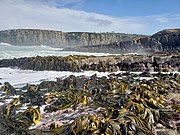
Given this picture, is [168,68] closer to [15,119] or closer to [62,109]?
[62,109]

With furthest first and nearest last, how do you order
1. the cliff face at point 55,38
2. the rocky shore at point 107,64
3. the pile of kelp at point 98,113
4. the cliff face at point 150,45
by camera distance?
1. the cliff face at point 55,38
2. the cliff face at point 150,45
3. the rocky shore at point 107,64
4. the pile of kelp at point 98,113

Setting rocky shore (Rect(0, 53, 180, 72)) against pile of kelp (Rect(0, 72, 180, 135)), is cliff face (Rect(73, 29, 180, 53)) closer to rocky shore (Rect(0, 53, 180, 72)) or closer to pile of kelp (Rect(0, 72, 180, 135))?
rocky shore (Rect(0, 53, 180, 72))

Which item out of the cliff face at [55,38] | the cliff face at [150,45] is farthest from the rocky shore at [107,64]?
the cliff face at [55,38]

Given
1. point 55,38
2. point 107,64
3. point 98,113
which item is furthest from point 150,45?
point 55,38

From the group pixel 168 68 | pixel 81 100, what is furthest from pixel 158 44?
pixel 81 100

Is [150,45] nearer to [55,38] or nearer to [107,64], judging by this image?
[107,64]

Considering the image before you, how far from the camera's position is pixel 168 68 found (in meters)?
12.4

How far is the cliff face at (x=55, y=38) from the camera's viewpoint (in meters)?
88.1

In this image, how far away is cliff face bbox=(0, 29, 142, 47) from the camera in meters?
88.1

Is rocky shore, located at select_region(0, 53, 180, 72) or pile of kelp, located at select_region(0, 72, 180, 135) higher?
rocky shore, located at select_region(0, 53, 180, 72)

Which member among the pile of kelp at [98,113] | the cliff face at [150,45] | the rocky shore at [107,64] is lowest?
the pile of kelp at [98,113]

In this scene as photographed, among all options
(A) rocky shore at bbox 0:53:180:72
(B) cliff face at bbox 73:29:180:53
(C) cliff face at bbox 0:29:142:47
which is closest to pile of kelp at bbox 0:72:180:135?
(A) rocky shore at bbox 0:53:180:72

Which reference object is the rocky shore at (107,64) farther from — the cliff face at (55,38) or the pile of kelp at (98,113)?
the cliff face at (55,38)

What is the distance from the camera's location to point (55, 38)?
91812 mm
